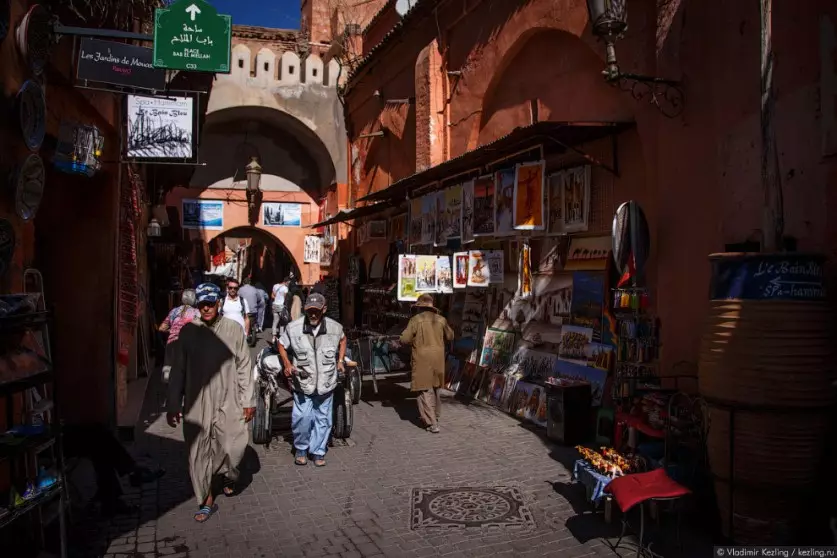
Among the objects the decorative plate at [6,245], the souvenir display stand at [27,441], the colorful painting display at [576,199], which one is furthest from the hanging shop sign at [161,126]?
the colorful painting display at [576,199]

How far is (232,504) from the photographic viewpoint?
5.41 m

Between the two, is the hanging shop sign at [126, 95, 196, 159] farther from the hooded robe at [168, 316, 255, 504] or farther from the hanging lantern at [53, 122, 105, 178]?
the hooded robe at [168, 316, 255, 504]

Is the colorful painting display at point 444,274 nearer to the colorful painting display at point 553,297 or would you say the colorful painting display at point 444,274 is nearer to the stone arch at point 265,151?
the colorful painting display at point 553,297

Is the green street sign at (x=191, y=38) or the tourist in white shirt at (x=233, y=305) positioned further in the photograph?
the tourist in white shirt at (x=233, y=305)

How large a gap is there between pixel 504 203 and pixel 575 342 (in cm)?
210

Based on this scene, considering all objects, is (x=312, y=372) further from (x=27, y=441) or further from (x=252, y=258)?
(x=252, y=258)

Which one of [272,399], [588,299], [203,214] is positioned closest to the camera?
[272,399]

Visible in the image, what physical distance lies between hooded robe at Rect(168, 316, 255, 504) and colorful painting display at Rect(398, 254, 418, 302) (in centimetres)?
539

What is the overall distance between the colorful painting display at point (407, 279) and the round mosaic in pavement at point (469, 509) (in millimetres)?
5122

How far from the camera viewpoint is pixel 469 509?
525 cm

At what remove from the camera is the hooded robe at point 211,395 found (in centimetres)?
515

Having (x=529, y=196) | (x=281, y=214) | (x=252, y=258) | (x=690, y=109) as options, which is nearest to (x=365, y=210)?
(x=529, y=196)

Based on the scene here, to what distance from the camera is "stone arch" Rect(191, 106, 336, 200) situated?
21109 millimetres

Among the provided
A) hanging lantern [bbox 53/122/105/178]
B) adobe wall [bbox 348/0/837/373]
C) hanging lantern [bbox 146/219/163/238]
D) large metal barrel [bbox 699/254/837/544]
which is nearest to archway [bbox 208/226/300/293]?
hanging lantern [bbox 146/219/163/238]
